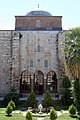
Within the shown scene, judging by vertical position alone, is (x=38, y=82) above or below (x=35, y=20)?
below

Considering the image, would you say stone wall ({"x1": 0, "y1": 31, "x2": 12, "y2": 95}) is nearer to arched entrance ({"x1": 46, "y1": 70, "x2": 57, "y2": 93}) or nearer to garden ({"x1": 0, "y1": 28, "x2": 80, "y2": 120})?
garden ({"x1": 0, "y1": 28, "x2": 80, "y2": 120})

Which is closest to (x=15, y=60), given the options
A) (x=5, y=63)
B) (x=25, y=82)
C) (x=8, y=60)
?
(x=8, y=60)

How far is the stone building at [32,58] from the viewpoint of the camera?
92.4ft

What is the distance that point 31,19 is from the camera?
31234 millimetres

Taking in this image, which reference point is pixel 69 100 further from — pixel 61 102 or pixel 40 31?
pixel 40 31

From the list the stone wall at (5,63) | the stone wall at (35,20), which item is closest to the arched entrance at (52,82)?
the stone wall at (5,63)

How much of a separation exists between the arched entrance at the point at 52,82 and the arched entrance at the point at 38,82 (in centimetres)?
70

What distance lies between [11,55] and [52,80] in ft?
18.3

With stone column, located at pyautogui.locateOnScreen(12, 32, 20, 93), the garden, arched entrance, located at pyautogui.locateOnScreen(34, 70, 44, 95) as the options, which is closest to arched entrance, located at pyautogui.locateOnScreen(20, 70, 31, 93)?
arched entrance, located at pyautogui.locateOnScreen(34, 70, 44, 95)

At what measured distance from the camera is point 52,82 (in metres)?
29.1

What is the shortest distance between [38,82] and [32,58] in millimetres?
2926

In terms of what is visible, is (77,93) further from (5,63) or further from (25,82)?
(5,63)

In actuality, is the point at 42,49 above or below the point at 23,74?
above

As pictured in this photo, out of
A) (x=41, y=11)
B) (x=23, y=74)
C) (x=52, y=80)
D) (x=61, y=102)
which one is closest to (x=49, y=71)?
(x=52, y=80)
